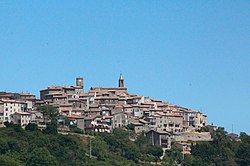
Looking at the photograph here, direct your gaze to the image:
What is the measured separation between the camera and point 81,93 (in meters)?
100

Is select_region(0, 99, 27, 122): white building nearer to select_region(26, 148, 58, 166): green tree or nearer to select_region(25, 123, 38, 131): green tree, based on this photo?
select_region(25, 123, 38, 131): green tree

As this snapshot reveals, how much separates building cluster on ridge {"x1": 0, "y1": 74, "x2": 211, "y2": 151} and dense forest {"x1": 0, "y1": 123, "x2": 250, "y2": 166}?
4030mm

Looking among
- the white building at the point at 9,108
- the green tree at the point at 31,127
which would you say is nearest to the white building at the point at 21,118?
the white building at the point at 9,108

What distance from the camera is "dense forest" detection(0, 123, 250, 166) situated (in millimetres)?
69125

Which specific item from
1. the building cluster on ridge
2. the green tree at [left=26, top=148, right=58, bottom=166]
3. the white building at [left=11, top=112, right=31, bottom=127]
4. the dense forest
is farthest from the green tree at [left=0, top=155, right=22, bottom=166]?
the building cluster on ridge

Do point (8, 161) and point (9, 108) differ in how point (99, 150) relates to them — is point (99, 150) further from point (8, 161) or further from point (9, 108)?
point (9, 108)

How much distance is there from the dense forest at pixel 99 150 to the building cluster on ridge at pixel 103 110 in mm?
4030

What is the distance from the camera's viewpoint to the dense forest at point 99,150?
69.1 m

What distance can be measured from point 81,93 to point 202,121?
49.5 feet

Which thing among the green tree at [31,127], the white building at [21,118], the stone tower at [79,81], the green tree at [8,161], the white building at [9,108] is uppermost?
the stone tower at [79,81]

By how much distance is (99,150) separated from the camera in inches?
2945

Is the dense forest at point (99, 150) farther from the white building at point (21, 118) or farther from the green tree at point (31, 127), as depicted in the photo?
the white building at point (21, 118)

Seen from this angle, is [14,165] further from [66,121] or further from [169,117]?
[169,117]

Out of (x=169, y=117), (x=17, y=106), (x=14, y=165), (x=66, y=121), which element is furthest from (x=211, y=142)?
(x=14, y=165)
